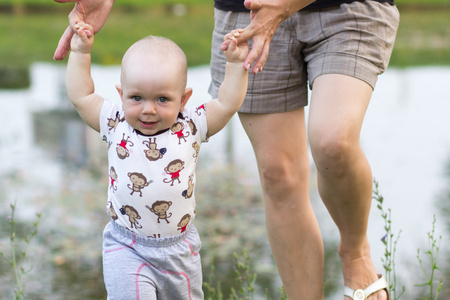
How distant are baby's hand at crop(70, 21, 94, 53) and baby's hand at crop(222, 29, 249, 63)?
1.26 feet

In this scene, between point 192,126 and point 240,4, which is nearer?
point 192,126

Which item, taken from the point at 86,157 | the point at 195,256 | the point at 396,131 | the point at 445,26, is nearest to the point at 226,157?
the point at 86,157

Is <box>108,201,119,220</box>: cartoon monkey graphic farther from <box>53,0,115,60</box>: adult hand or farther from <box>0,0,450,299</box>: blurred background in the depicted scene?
<box>0,0,450,299</box>: blurred background

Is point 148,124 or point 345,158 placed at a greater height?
point 148,124

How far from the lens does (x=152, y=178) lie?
1.99 meters

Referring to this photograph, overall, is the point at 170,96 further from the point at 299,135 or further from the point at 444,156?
the point at 444,156

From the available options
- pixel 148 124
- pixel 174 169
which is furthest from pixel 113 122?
pixel 174 169

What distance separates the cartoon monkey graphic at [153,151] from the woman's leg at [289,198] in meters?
0.56

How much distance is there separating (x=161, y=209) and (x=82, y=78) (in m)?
0.44

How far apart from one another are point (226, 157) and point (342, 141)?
3.67 m

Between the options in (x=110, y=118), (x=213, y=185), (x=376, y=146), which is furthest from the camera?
(x=376, y=146)

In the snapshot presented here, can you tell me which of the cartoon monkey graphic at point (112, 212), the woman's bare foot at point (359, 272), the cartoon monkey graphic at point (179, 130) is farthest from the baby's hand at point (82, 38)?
the woman's bare foot at point (359, 272)

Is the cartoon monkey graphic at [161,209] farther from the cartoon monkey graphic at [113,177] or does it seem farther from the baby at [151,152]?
the cartoon monkey graphic at [113,177]

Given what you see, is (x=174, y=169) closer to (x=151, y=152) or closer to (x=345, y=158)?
(x=151, y=152)
